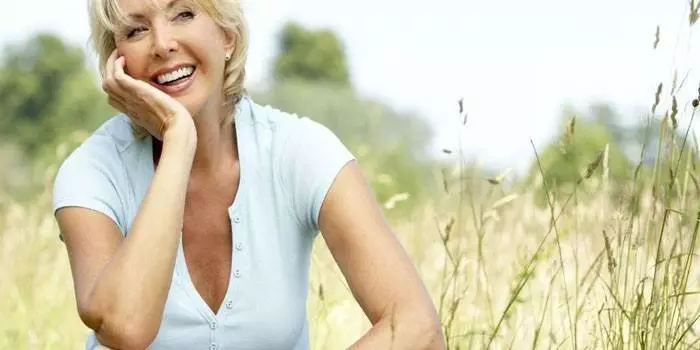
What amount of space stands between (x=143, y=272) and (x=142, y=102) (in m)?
0.47

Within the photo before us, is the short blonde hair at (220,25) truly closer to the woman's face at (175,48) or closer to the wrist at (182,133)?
the woman's face at (175,48)

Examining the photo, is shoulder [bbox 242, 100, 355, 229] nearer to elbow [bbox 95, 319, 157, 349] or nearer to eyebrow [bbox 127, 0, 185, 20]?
eyebrow [bbox 127, 0, 185, 20]

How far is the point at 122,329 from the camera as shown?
3.07 m

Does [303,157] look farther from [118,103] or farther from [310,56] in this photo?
[310,56]

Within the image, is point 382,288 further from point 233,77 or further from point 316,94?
point 316,94

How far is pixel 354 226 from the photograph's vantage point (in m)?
3.12

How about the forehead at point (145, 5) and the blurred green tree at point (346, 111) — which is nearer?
the forehead at point (145, 5)

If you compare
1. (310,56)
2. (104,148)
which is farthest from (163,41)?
(310,56)

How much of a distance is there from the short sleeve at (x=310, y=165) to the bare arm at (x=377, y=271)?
3 centimetres

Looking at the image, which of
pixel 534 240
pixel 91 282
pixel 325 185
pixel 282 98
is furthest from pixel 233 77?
pixel 282 98

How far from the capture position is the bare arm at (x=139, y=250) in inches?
120

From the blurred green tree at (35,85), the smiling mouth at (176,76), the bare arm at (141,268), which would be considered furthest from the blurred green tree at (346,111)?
the blurred green tree at (35,85)

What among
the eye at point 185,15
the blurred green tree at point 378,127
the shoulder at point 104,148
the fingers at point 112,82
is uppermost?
the eye at point 185,15

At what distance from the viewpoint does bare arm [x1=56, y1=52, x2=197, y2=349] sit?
3.06m
